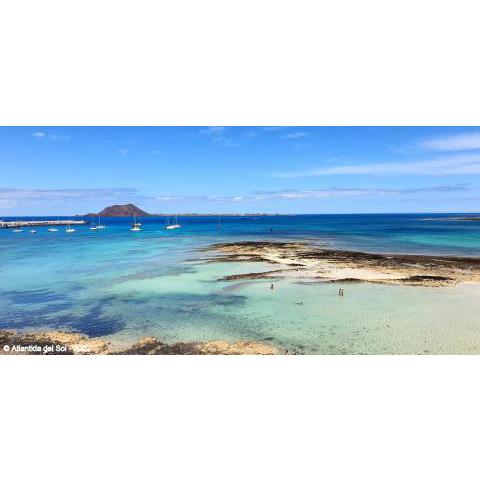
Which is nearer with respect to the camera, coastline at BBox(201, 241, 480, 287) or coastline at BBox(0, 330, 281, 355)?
coastline at BBox(0, 330, 281, 355)

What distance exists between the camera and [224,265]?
22172mm

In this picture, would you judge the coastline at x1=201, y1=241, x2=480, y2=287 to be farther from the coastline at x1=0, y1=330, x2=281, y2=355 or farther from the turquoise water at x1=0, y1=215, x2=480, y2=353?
the coastline at x1=0, y1=330, x2=281, y2=355

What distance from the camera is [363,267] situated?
67.5 ft

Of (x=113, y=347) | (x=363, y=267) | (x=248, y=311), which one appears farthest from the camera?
(x=363, y=267)

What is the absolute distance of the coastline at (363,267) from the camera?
17.3 meters

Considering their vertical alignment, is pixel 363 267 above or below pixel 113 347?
above

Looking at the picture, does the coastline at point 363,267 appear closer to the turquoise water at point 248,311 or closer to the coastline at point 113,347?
the turquoise water at point 248,311

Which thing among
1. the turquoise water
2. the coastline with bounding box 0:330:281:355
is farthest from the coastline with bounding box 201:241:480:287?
the coastline with bounding box 0:330:281:355

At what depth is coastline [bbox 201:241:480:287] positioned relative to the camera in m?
17.3

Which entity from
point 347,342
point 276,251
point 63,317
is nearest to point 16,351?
point 63,317

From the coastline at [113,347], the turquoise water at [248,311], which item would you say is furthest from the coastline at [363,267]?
the coastline at [113,347]

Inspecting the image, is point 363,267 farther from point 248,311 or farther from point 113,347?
point 113,347

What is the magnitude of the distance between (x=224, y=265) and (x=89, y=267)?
810cm

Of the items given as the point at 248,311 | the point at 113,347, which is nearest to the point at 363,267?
the point at 248,311
